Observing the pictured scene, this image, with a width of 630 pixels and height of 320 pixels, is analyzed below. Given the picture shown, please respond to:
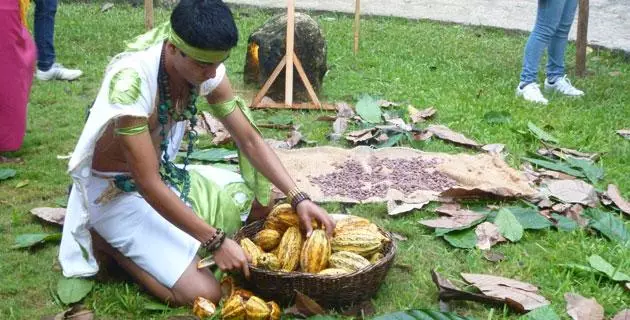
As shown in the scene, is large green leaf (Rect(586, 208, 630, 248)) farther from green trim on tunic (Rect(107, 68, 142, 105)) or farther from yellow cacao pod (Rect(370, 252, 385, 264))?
green trim on tunic (Rect(107, 68, 142, 105))

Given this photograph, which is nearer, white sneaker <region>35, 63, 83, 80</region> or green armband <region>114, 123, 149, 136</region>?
green armband <region>114, 123, 149, 136</region>

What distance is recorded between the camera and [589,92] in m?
6.39

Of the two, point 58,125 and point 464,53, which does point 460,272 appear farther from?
point 464,53

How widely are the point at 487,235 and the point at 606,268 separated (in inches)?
→ 22.1

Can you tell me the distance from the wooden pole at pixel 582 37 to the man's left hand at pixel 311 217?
4350 mm

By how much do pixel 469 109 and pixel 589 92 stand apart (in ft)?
4.25

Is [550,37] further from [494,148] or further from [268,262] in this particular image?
[268,262]

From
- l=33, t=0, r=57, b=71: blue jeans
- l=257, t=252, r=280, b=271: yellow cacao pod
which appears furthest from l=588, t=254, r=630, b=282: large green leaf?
l=33, t=0, r=57, b=71: blue jeans

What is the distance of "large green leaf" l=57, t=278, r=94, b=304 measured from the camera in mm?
3055

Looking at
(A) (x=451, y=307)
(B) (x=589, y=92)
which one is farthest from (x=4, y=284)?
(B) (x=589, y=92)

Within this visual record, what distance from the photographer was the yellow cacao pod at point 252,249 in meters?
2.96

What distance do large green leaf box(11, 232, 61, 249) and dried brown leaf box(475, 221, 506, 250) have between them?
1915 millimetres

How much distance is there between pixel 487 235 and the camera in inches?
143

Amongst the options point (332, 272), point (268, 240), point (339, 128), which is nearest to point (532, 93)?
point (339, 128)
